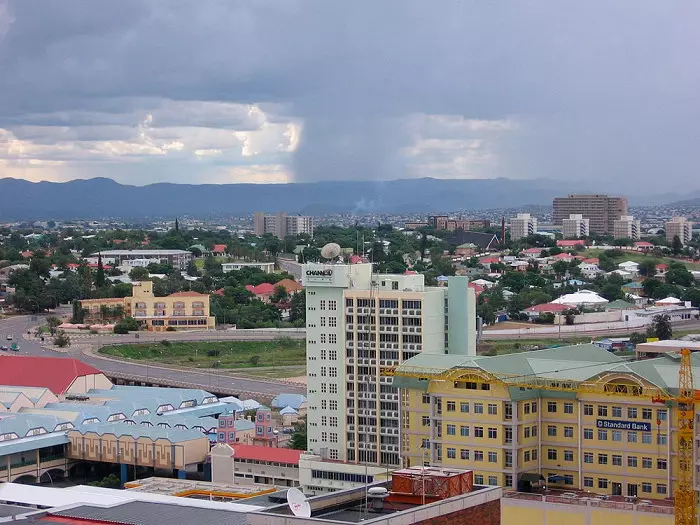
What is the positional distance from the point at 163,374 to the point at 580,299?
48503 mm

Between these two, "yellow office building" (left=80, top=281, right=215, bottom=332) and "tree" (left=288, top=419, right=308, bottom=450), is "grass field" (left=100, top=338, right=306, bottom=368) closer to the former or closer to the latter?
"yellow office building" (left=80, top=281, right=215, bottom=332)

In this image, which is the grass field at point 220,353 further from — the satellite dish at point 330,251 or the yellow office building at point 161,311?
the satellite dish at point 330,251

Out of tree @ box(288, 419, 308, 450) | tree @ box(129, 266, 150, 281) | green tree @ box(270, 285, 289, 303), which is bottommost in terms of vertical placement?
tree @ box(288, 419, 308, 450)

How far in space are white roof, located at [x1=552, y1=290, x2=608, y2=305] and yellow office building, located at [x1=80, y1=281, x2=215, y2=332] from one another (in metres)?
31.4

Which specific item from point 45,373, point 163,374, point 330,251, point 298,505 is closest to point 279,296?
point 163,374

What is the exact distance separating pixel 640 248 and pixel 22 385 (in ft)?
392

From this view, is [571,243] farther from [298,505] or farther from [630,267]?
[298,505]

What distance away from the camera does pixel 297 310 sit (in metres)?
119

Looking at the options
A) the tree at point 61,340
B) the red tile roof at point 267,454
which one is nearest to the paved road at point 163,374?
the tree at point 61,340

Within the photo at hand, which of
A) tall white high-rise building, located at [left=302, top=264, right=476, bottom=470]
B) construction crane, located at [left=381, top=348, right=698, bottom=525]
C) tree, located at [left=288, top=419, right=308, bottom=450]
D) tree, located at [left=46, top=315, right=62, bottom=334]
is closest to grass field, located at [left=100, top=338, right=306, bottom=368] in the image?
tree, located at [left=46, top=315, right=62, bottom=334]

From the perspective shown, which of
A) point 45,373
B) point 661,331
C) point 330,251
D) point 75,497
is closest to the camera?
point 75,497

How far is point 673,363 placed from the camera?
42.1 meters

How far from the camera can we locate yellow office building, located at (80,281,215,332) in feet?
384

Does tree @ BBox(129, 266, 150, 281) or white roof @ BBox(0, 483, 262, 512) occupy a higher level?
tree @ BBox(129, 266, 150, 281)
